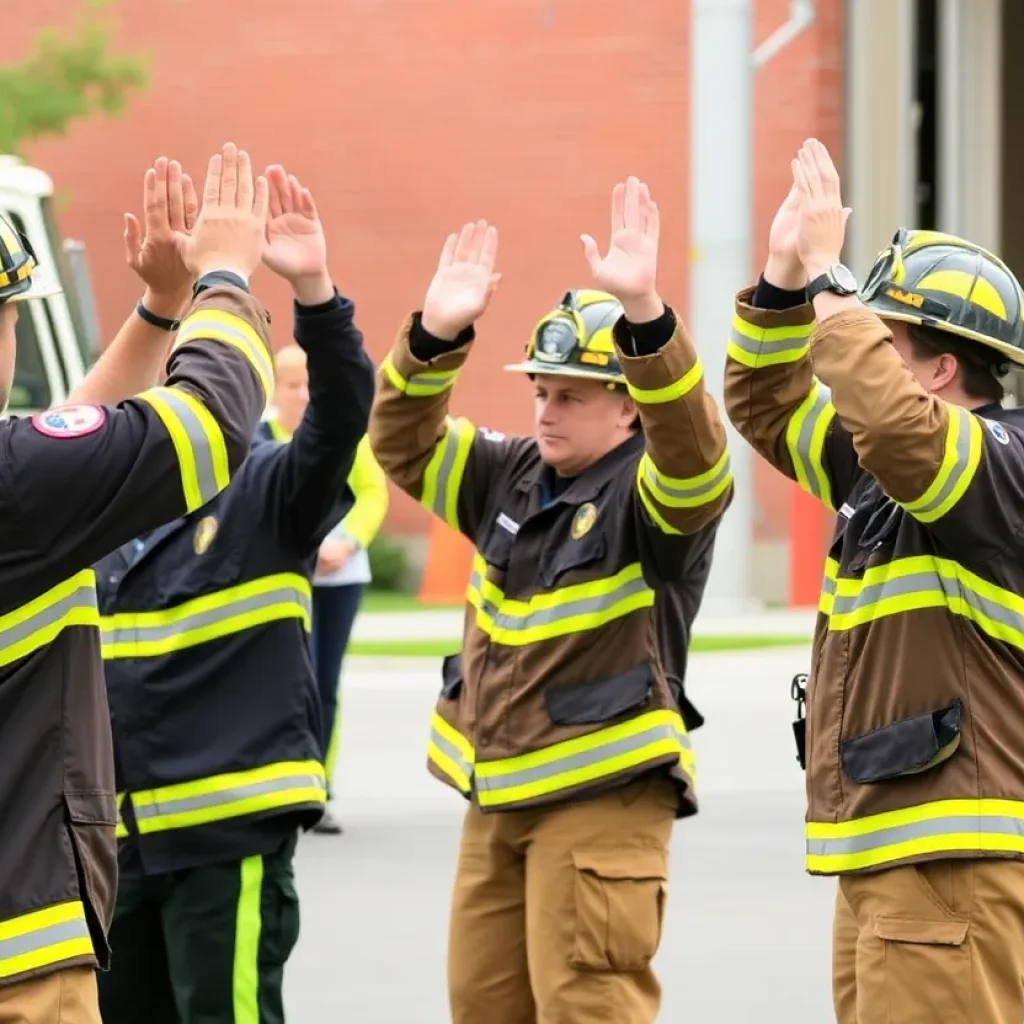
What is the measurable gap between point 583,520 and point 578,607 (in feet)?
0.74

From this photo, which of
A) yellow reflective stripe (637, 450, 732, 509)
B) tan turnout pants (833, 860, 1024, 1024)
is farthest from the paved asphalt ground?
tan turnout pants (833, 860, 1024, 1024)

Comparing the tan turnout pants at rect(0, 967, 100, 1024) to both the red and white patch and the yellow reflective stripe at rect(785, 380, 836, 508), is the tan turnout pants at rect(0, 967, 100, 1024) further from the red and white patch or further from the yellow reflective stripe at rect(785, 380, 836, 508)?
the yellow reflective stripe at rect(785, 380, 836, 508)

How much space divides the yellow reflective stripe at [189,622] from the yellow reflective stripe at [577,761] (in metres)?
0.64

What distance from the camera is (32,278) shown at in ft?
11.3

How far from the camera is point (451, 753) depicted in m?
5.16

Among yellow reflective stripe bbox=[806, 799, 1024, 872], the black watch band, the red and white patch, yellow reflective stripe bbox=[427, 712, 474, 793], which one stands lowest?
yellow reflective stripe bbox=[427, 712, 474, 793]

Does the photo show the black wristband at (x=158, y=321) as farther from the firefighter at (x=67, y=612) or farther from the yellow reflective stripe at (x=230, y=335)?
the firefighter at (x=67, y=612)

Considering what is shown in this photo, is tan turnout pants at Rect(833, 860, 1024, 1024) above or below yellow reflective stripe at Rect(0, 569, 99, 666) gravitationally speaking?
below

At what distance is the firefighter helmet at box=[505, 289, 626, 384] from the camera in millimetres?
5184

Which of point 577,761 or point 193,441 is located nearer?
point 193,441

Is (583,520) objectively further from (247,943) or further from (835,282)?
(247,943)

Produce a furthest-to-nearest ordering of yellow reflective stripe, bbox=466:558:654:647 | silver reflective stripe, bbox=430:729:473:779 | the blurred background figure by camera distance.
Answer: the blurred background figure < silver reflective stripe, bbox=430:729:473:779 < yellow reflective stripe, bbox=466:558:654:647

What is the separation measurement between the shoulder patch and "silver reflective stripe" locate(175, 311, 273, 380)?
1.40 metres

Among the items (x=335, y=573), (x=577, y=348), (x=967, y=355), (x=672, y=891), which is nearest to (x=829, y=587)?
(x=967, y=355)
